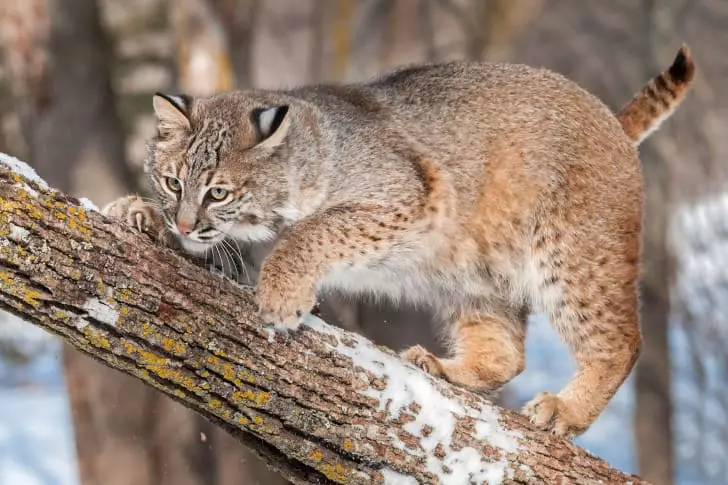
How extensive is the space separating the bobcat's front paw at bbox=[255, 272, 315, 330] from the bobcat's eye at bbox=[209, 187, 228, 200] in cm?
32

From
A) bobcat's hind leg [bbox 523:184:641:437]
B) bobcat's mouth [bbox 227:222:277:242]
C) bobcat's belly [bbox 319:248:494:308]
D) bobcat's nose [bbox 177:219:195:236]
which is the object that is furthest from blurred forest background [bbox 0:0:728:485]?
bobcat's nose [bbox 177:219:195:236]

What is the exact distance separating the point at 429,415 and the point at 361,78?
17.6 ft

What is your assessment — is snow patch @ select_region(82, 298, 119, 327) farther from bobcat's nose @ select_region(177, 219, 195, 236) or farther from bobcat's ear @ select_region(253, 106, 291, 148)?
bobcat's ear @ select_region(253, 106, 291, 148)

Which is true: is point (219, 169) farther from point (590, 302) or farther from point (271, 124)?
point (590, 302)

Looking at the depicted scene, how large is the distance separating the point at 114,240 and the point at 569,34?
8880mm

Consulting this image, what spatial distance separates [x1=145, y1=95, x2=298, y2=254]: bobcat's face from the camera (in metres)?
3.84

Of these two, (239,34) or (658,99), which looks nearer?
(658,99)

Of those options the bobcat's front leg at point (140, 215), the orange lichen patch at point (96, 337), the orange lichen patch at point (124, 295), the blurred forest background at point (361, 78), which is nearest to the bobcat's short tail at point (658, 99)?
the bobcat's front leg at point (140, 215)

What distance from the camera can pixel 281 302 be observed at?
3.71m

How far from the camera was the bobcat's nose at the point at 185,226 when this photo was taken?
147 inches

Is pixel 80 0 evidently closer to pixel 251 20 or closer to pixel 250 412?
pixel 251 20

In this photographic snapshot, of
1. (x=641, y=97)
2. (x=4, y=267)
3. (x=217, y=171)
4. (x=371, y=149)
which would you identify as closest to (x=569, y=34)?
(x=641, y=97)

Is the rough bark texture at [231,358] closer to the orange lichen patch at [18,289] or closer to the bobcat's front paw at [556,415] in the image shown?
the orange lichen patch at [18,289]

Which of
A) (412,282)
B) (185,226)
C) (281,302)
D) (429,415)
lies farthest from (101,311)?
(412,282)
